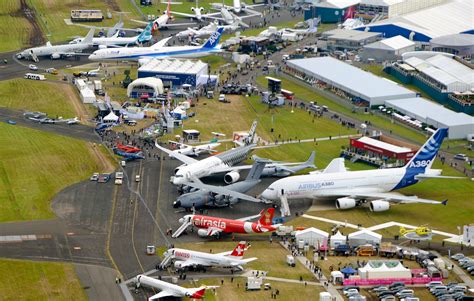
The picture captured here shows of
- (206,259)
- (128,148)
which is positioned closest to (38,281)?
(206,259)

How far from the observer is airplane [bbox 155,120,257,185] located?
14025 cm

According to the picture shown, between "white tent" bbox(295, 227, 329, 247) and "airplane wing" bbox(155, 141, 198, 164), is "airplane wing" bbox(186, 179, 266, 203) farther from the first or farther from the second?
"airplane wing" bbox(155, 141, 198, 164)

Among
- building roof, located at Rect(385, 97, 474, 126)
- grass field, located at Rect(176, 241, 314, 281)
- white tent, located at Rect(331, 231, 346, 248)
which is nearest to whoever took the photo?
grass field, located at Rect(176, 241, 314, 281)


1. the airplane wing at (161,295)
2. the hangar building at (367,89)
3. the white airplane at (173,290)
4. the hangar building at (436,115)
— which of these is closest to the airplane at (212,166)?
the white airplane at (173,290)

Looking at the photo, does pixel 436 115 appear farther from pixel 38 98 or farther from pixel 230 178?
pixel 38 98

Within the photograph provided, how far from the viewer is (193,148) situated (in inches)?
6220

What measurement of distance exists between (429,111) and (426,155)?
1582 inches

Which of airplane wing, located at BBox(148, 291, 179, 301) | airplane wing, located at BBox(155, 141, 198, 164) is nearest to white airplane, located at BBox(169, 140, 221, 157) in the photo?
airplane wing, located at BBox(155, 141, 198, 164)

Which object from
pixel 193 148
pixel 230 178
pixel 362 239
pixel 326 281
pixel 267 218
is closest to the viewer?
pixel 326 281

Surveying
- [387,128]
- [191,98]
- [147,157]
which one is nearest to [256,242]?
[147,157]

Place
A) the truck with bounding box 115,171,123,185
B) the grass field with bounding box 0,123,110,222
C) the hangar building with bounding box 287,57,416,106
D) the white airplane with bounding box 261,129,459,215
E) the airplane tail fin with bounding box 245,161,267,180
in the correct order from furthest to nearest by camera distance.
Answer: the hangar building with bounding box 287,57,416,106
the truck with bounding box 115,171,123,185
the airplane tail fin with bounding box 245,161,267,180
the white airplane with bounding box 261,129,459,215
the grass field with bounding box 0,123,110,222

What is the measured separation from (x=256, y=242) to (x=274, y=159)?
1374 inches

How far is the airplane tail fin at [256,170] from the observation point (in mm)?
137000

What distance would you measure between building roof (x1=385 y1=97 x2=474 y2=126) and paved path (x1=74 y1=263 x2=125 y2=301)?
76532mm
